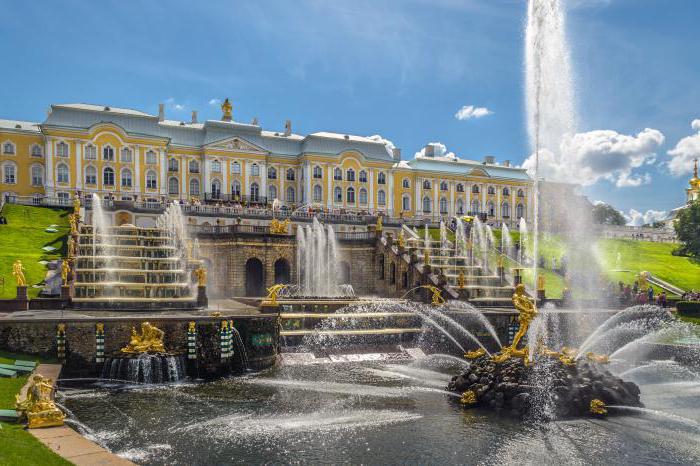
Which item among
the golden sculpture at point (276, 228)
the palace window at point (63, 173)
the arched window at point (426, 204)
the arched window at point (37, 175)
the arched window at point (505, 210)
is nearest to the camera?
the golden sculpture at point (276, 228)

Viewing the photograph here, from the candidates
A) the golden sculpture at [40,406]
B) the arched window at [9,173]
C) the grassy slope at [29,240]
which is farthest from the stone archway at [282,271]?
the arched window at [9,173]

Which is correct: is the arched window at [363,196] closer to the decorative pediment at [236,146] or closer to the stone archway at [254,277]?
the decorative pediment at [236,146]

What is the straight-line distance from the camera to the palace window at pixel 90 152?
6506 centimetres

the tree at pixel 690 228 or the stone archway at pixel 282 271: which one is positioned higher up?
the tree at pixel 690 228

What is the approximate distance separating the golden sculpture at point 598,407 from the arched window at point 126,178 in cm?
6091

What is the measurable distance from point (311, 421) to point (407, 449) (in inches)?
140

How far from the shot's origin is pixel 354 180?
256 feet

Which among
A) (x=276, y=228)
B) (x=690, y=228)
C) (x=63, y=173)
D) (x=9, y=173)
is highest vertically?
Answer: (x=9, y=173)

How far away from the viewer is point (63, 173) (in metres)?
64.3

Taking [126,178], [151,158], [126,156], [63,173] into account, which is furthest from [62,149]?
[151,158]

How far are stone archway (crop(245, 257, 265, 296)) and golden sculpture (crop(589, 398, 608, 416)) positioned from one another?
105 feet

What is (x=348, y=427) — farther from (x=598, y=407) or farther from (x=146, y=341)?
(x=146, y=341)

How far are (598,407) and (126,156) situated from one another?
61780 millimetres

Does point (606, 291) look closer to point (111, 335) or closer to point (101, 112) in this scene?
point (111, 335)
